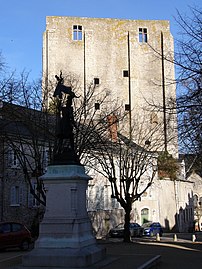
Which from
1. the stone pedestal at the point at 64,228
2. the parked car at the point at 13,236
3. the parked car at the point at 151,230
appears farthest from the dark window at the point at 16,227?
the parked car at the point at 151,230

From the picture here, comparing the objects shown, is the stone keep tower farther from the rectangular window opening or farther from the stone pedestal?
the stone pedestal

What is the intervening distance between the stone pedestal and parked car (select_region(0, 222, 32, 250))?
844 cm

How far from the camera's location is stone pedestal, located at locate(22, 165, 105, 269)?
13.1 m

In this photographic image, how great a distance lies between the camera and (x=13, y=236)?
22094 mm

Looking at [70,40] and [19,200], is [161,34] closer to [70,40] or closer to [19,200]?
→ [70,40]

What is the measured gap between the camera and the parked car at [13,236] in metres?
21.6

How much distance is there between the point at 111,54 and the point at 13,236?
47.0 meters

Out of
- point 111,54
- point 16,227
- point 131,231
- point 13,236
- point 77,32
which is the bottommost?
point 131,231

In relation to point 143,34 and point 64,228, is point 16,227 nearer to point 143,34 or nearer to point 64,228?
point 64,228

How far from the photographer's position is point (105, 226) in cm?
4116

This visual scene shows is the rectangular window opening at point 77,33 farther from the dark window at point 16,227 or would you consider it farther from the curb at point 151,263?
the curb at point 151,263

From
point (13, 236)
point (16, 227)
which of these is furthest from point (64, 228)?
point (16, 227)

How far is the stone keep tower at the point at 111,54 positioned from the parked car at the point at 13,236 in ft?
135

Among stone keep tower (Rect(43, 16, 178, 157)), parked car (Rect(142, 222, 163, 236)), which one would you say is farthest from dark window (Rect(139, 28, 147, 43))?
parked car (Rect(142, 222, 163, 236))
